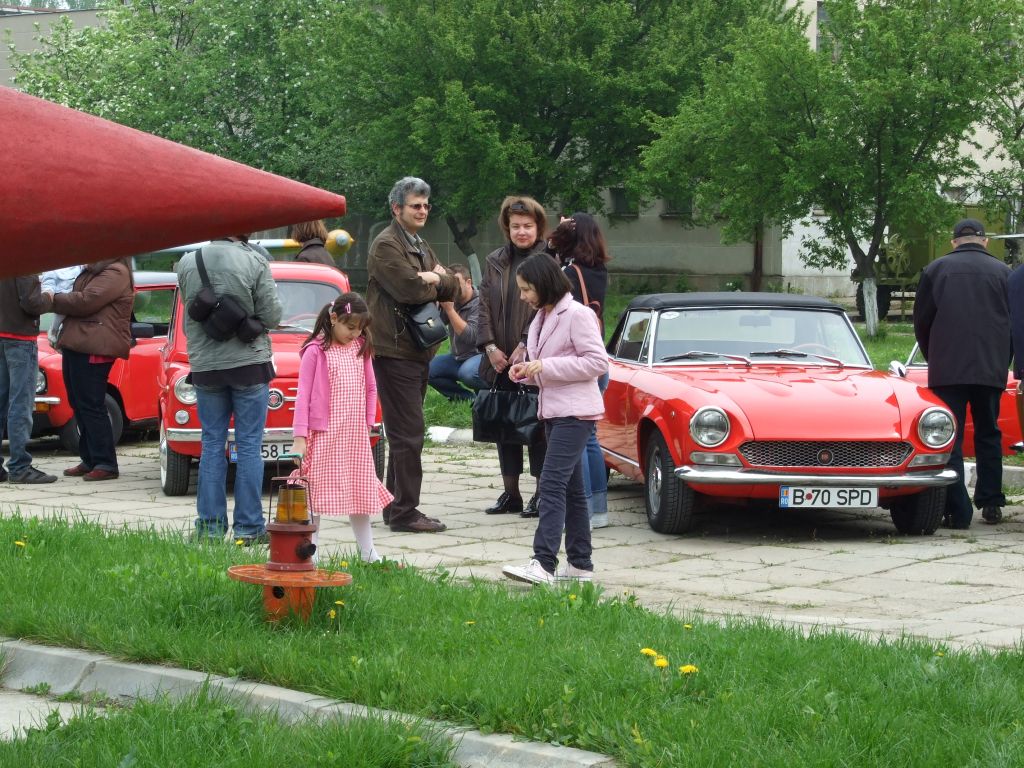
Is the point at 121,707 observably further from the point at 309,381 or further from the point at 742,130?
the point at 742,130

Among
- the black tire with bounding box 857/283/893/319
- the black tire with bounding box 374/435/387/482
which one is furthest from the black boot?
the black tire with bounding box 857/283/893/319

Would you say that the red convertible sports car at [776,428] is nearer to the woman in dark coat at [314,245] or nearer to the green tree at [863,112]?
the woman in dark coat at [314,245]

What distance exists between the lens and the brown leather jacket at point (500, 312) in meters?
9.42

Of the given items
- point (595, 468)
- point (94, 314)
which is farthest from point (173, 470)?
point (595, 468)

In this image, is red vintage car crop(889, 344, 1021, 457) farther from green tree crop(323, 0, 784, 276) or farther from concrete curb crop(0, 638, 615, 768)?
green tree crop(323, 0, 784, 276)

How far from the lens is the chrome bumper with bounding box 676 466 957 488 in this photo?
28.9 feet

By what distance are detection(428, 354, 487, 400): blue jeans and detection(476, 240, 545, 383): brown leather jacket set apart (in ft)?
6.19

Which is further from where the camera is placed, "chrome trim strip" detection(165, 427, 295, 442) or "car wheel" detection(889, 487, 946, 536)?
"chrome trim strip" detection(165, 427, 295, 442)

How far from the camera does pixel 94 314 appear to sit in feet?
38.9

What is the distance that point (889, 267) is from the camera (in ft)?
111

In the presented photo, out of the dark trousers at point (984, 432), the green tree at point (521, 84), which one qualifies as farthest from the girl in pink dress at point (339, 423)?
the green tree at point (521, 84)

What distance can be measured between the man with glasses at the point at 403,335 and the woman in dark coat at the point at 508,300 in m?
0.36

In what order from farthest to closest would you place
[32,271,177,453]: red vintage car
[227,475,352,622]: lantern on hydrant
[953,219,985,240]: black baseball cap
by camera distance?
[32,271,177,453]: red vintage car → [953,219,985,240]: black baseball cap → [227,475,352,622]: lantern on hydrant

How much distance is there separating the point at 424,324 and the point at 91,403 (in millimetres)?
4016
